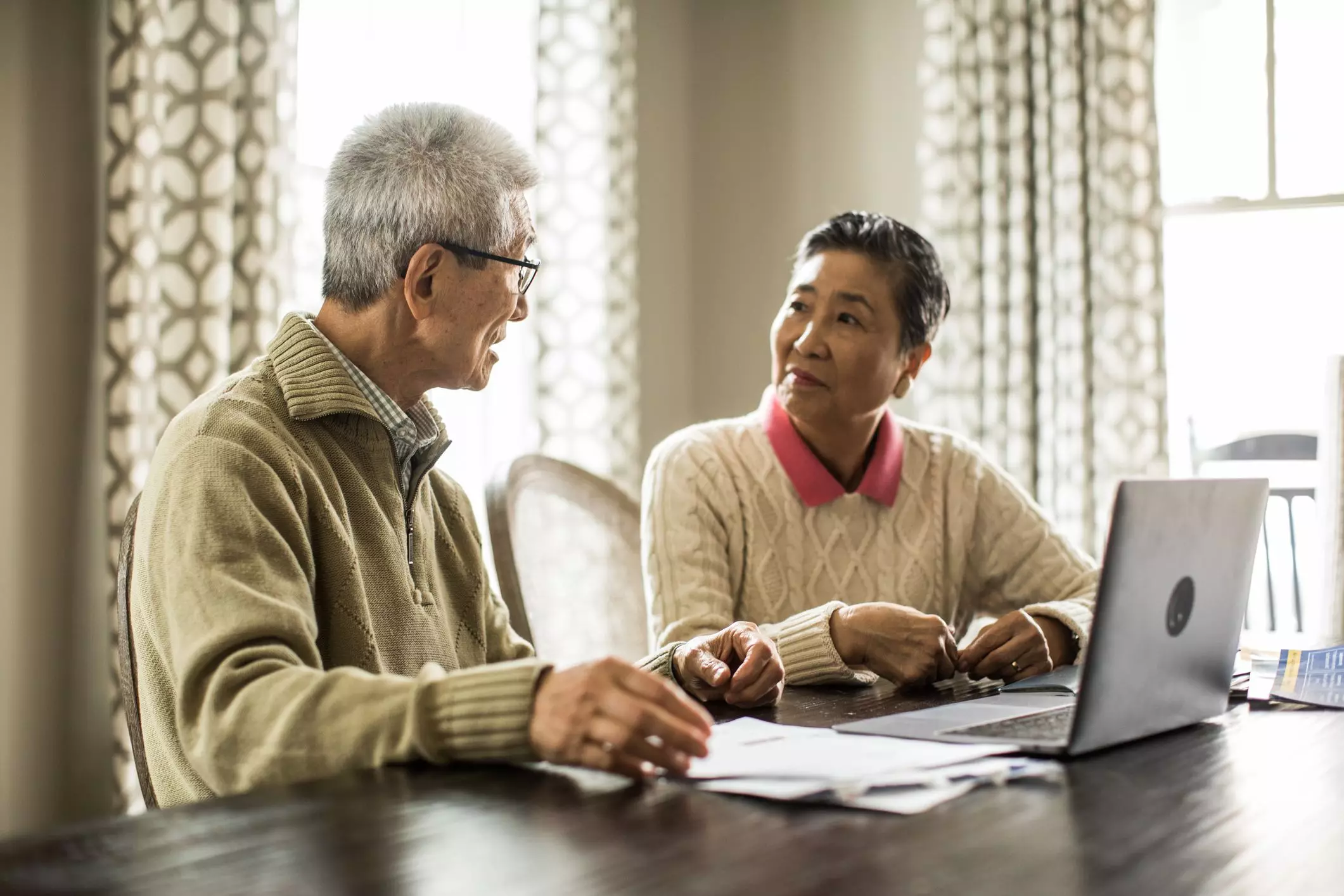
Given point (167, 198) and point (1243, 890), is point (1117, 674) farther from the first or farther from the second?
point (167, 198)

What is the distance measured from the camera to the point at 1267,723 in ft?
3.95

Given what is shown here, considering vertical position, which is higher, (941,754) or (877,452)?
(877,452)

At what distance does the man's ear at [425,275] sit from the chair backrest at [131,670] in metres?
0.36

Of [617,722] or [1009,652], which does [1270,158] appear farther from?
[617,722]

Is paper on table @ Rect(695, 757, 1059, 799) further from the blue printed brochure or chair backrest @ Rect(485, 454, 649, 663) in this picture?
chair backrest @ Rect(485, 454, 649, 663)

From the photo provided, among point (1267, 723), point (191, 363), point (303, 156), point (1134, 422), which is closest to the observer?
point (1267, 723)

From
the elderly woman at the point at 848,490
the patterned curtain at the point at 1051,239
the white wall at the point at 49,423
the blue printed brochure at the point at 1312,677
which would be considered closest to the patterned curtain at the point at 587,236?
the patterned curtain at the point at 1051,239

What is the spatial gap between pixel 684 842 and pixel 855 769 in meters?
0.19

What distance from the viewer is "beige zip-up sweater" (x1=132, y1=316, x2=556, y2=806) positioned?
0.96m

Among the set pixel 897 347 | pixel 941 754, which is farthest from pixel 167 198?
pixel 941 754

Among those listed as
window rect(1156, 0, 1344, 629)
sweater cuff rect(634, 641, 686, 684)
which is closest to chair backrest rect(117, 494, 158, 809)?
sweater cuff rect(634, 641, 686, 684)

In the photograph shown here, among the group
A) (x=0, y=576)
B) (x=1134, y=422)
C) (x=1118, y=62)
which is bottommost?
(x=0, y=576)

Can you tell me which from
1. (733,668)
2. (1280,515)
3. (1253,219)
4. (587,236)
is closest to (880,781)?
(733,668)

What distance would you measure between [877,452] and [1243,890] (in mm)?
1446
